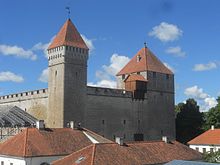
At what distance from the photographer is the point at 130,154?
31219 millimetres

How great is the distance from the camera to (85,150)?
30047mm

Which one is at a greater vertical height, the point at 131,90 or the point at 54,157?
the point at 131,90

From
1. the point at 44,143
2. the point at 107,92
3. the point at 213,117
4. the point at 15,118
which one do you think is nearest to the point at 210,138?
the point at 213,117

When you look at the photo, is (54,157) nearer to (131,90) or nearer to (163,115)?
(131,90)

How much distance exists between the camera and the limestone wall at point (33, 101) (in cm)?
4772

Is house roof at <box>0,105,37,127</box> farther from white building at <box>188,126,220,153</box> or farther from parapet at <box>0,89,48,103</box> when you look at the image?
white building at <box>188,126,220,153</box>

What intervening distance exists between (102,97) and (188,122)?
16.5 m

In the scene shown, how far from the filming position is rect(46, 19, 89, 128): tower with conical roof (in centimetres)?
4469

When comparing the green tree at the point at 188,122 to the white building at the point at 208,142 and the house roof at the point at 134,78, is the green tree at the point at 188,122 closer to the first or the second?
the white building at the point at 208,142

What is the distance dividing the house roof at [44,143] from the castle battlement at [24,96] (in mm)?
12815

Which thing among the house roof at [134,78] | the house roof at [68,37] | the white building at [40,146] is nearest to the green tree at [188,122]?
the house roof at [134,78]

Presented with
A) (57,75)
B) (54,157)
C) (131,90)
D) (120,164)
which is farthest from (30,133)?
(131,90)

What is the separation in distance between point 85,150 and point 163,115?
2752 cm

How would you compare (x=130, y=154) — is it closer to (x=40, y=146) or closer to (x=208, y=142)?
(x=40, y=146)
